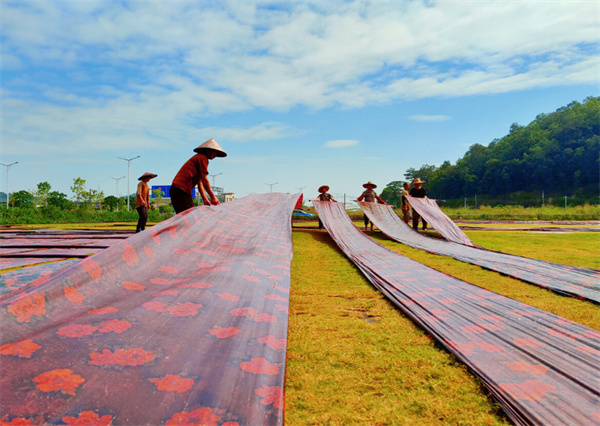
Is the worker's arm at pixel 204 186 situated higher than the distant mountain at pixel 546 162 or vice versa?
the distant mountain at pixel 546 162

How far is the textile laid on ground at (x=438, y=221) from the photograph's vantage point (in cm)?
683

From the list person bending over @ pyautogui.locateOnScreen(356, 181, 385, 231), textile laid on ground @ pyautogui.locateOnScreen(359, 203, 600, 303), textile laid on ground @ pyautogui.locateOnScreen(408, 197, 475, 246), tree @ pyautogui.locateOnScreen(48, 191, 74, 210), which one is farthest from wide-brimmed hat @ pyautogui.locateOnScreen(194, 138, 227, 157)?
tree @ pyautogui.locateOnScreen(48, 191, 74, 210)

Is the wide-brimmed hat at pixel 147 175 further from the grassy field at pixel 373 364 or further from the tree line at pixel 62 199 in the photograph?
the tree line at pixel 62 199

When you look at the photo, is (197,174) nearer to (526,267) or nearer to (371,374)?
(371,374)

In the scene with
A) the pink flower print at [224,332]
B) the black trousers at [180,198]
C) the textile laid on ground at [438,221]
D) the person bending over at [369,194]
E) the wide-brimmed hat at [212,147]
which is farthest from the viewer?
the person bending over at [369,194]

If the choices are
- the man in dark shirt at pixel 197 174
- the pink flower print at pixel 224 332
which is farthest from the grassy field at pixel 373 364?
the man in dark shirt at pixel 197 174

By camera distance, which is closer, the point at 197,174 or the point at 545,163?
the point at 197,174

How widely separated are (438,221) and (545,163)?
149 ft

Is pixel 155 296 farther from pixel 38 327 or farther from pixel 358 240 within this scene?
pixel 358 240

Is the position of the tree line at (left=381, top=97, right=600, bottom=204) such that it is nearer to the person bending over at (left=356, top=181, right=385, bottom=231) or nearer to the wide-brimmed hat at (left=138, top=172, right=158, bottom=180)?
the person bending over at (left=356, top=181, right=385, bottom=231)

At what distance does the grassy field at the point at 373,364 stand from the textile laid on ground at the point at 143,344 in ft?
0.51

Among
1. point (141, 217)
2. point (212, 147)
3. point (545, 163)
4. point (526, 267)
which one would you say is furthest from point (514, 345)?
point (545, 163)

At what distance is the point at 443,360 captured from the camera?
172 centimetres

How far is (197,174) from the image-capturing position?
176 inches
